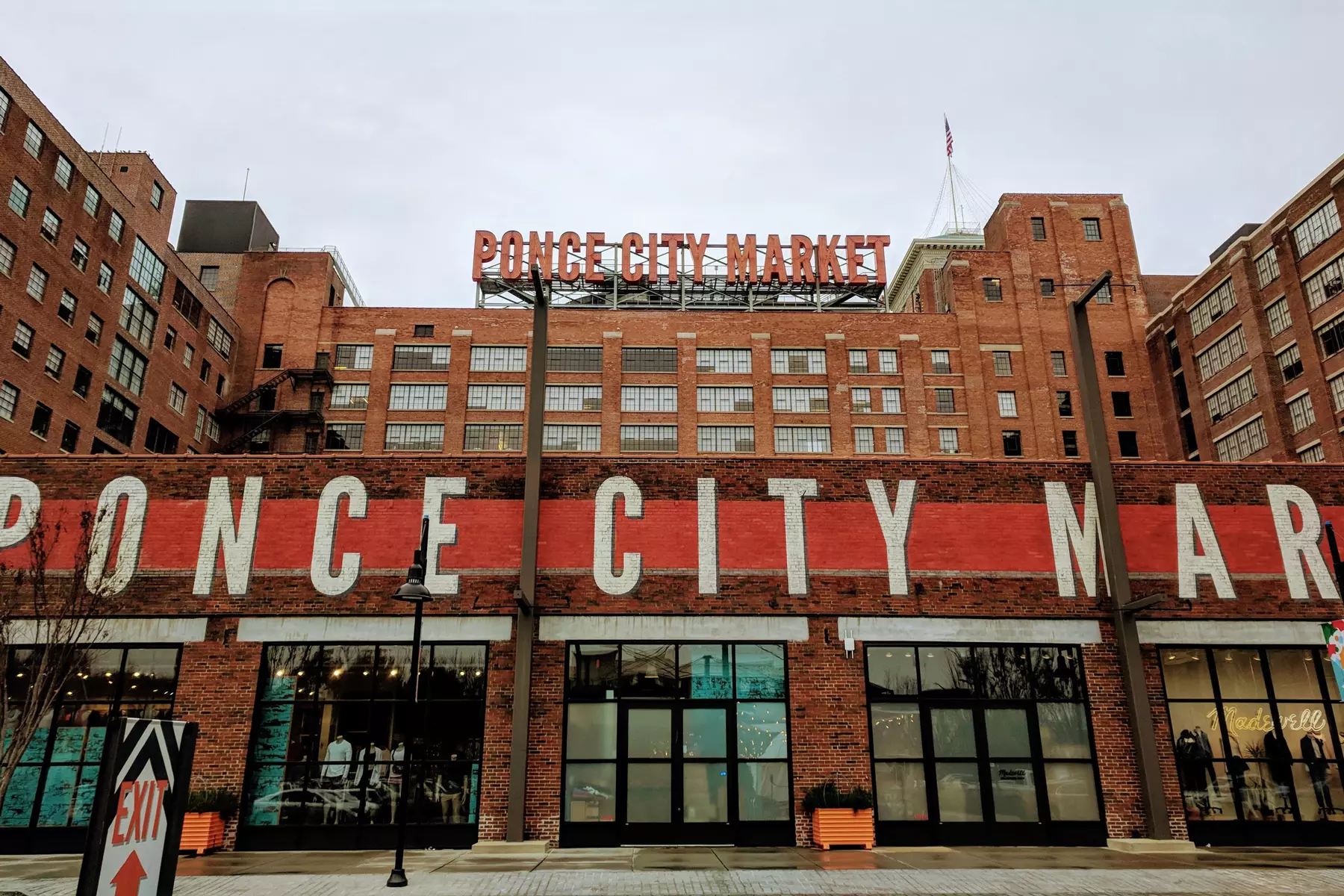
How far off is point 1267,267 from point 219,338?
70536 millimetres

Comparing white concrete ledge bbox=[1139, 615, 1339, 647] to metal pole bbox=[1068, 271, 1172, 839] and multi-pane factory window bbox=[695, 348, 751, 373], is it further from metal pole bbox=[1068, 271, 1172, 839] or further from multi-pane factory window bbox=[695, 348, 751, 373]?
multi-pane factory window bbox=[695, 348, 751, 373]

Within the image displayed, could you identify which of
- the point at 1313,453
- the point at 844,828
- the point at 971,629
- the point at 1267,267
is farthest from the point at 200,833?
the point at 1267,267

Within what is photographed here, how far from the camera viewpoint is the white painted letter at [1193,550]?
1872cm

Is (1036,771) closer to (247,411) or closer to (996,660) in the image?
(996,660)

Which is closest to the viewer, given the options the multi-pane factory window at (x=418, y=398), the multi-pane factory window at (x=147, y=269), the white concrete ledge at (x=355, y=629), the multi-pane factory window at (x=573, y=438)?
the white concrete ledge at (x=355, y=629)

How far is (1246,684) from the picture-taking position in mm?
18312

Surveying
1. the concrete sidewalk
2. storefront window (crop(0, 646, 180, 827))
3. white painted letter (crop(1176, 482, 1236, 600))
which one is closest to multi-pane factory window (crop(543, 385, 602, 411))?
storefront window (crop(0, 646, 180, 827))

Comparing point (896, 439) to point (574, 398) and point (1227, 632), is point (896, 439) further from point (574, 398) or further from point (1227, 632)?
point (1227, 632)

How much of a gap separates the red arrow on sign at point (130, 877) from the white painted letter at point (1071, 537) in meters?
17.6

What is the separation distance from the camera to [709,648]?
60.1 feet

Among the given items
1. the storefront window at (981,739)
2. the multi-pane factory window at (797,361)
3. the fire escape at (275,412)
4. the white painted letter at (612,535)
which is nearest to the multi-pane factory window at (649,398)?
the multi-pane factory window at (797,361)

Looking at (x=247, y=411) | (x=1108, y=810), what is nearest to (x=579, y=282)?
(x=247, y=411)

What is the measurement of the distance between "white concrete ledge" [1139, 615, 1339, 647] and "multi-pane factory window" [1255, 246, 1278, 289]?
4774 centimetres

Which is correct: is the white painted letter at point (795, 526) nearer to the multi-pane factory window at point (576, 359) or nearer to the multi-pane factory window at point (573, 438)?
the multi-pane factory window at point (573, 438)
